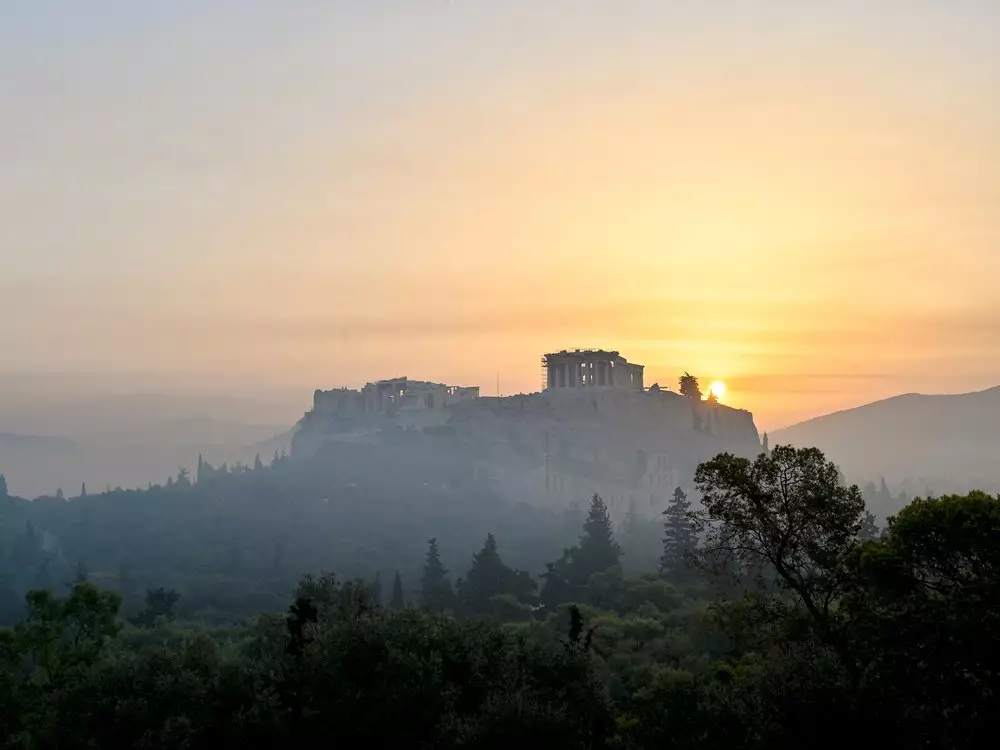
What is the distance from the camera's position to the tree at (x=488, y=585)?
76125mm

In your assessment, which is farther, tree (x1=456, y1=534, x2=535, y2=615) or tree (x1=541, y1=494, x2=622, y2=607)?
tree (x1=541, y1=494, x2=622, y2=607)

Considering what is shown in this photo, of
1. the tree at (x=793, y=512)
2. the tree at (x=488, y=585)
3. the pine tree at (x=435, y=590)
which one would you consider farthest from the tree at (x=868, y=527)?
the pine tree at (x=435, y=590)

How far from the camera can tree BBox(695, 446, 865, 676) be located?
2214 centimetres

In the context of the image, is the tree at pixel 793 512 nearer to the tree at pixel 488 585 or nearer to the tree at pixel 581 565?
the tree at pixel 488 585

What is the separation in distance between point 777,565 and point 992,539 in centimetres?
435

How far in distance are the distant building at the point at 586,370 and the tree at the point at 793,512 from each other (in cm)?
16164

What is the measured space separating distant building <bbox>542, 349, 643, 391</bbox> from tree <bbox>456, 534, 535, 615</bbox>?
10484cm

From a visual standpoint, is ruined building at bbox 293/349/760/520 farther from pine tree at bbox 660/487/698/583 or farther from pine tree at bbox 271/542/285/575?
pine tree at bbox 660/487/698/583

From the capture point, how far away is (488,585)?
79.1 metres

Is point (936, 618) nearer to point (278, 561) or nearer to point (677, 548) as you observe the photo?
point (677, 548)

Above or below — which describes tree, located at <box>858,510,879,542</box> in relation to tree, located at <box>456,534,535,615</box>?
above

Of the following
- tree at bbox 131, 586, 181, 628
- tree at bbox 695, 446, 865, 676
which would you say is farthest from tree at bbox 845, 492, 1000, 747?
tree at bbox 131, 586, 181, 628

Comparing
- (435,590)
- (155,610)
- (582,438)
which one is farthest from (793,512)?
(582,438)

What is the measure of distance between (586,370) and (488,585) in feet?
367
